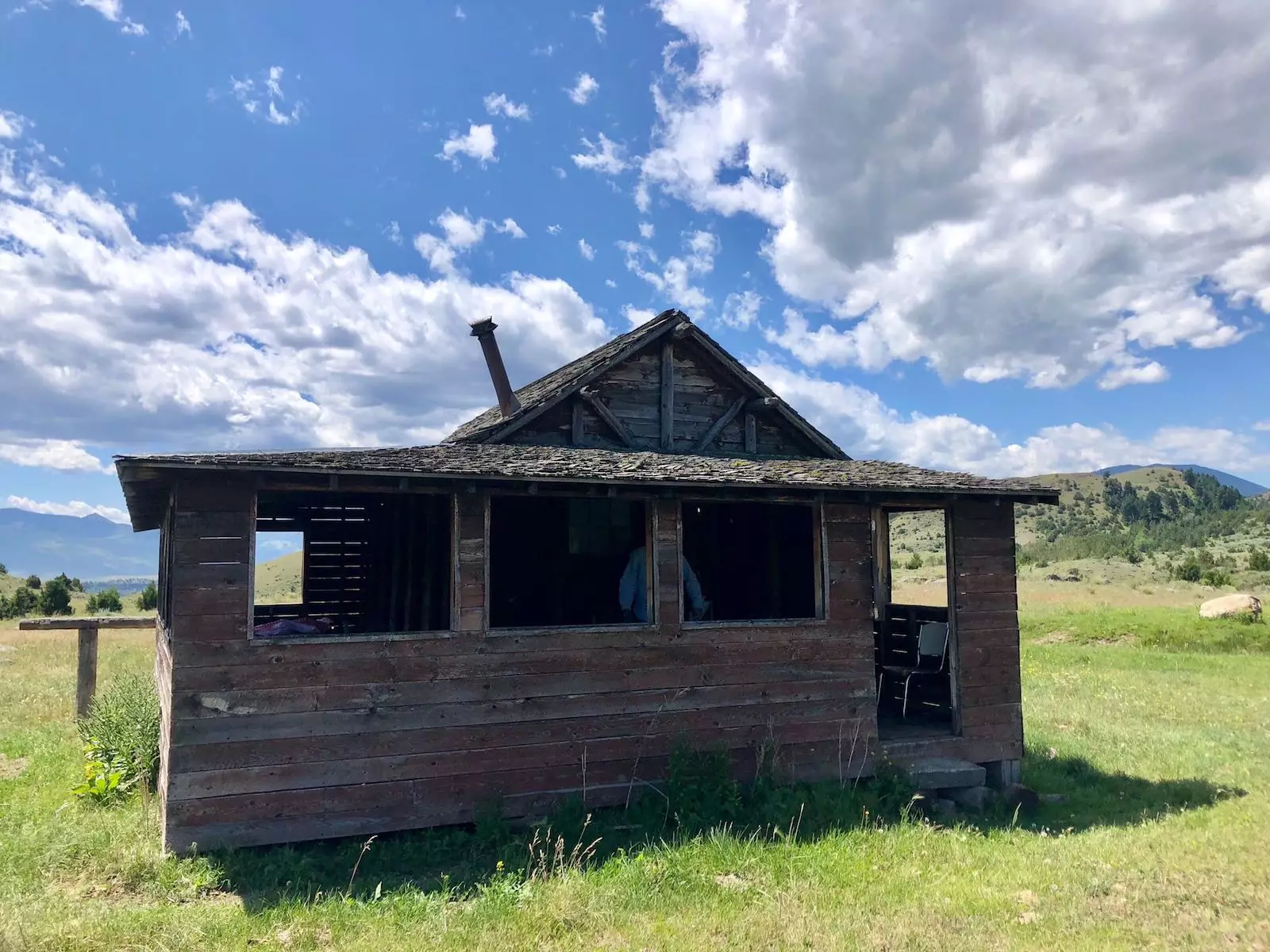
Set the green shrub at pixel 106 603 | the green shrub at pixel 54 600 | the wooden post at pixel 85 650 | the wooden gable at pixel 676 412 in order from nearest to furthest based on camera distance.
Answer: the wooden gable at pixel 676 412 → the wooden post at pixel 85 650 → the green shrub at pixel 54 600 → the green shrub at pixel 106 603

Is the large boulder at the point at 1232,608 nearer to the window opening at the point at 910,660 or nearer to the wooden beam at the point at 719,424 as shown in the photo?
the window opening at the point at 910,660

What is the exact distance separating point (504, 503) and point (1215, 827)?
885 centimetres

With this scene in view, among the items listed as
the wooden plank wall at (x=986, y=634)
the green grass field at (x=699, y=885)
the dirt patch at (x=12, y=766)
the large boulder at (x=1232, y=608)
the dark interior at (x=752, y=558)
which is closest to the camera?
the green grass field at (x=699, y=885)

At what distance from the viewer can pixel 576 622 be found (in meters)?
12.4

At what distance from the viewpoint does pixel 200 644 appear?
7.34 m

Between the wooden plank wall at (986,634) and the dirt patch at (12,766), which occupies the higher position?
the wooden plank wall at (986,634)

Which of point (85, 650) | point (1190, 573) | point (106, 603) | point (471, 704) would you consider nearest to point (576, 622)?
point (471, 704)

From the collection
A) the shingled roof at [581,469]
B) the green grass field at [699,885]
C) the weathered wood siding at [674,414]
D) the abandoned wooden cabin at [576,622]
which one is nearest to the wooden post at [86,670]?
the abandoned wooden cabin at [576,622]

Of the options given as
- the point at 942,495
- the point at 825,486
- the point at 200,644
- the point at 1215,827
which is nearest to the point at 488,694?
the point at 200,644

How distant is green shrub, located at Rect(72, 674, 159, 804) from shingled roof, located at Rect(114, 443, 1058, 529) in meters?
2.50

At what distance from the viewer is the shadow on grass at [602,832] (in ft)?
23.1

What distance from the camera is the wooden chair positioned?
11961mm

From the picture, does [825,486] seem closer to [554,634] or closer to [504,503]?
[554,634]

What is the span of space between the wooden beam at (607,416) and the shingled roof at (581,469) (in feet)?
6.81
